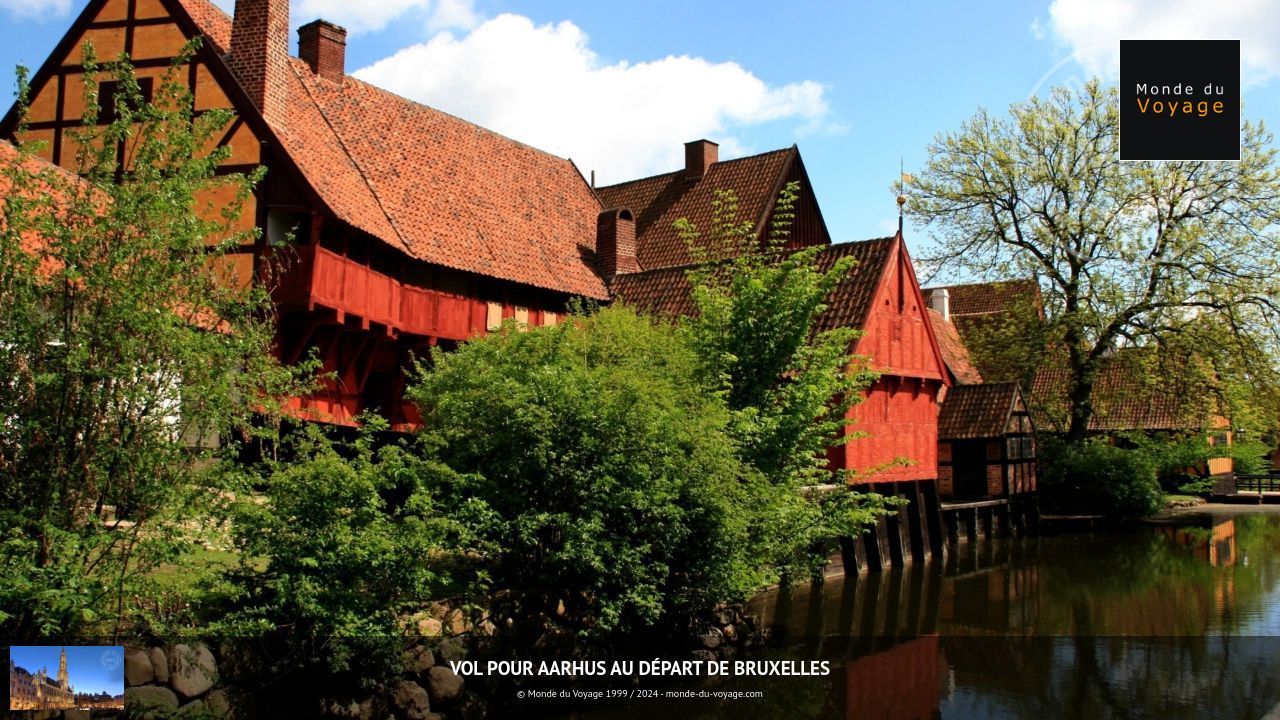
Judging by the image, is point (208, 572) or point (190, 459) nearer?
point (190, 459)

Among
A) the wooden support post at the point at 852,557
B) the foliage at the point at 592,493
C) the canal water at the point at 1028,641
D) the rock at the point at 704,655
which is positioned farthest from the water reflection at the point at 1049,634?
the foliage at the point at 592,493

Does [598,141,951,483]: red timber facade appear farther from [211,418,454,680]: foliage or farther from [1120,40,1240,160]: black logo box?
[211,418,454,680]: foliage

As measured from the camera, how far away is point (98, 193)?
8.74 m

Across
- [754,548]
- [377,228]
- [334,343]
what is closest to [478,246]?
[377,228]

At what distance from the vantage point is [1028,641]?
16.1 metres

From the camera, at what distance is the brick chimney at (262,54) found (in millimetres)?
17828

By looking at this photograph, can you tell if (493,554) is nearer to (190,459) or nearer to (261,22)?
(190,459)

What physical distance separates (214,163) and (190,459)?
2460 millimetres

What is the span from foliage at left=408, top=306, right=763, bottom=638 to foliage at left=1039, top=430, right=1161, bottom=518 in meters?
23.8

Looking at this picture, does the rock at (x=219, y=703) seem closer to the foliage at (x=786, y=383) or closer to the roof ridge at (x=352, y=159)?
the foliage at (x=786, y=383)

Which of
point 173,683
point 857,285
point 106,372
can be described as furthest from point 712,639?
point 857,285

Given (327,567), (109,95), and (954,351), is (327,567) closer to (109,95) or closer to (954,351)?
(109,95)

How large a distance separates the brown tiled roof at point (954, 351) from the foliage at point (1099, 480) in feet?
14.4

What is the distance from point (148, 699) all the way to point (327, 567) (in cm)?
177
